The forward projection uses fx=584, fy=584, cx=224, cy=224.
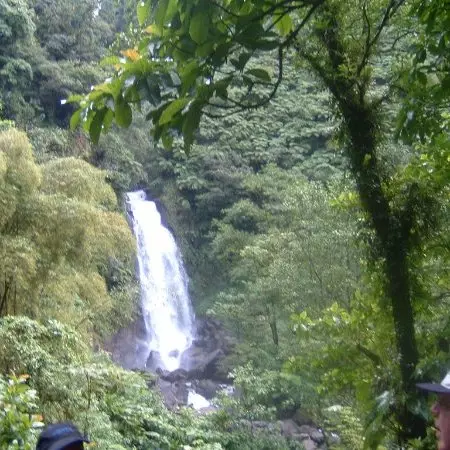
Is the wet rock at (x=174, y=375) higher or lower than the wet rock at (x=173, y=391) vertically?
higher

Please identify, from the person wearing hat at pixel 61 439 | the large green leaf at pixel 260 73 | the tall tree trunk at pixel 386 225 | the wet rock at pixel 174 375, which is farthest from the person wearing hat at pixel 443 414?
the wet rock at pixel 174 375

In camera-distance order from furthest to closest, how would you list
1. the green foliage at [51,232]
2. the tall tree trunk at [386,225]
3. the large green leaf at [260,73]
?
the green foliage at [51,232]
the tall tree trunk at [386,225]
the large green leaf at [260,73]

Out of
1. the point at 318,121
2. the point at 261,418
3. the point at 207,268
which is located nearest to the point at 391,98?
the point at 261,418

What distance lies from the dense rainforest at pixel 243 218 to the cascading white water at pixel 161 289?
28.0 inches

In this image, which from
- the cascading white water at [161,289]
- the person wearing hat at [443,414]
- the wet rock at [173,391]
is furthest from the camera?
the cascading white water at [161,289]

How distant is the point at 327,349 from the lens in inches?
133

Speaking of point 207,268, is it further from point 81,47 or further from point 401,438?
point 401,438

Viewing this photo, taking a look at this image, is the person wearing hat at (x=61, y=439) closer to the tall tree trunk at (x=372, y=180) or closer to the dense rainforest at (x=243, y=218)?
the dense rainforest at (x=243, y=218)

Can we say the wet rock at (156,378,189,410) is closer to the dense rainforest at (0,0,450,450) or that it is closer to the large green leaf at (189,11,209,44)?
the dense rainforest at (0,0,450,450)

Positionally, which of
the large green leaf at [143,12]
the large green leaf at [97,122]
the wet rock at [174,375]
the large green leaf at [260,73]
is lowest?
the large green leaf at [97,122]

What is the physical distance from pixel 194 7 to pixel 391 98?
1.86m

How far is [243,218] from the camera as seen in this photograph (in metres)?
16.0

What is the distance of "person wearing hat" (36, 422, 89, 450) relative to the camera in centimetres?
178

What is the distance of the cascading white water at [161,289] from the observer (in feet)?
53.4
